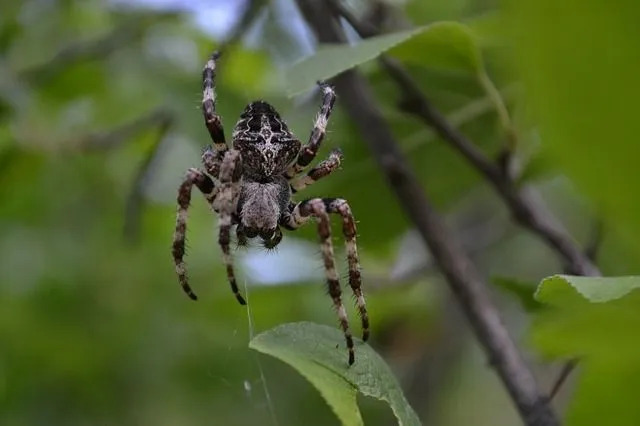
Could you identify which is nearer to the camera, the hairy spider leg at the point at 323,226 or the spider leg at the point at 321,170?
the hairy spider leg at the point at 323,226

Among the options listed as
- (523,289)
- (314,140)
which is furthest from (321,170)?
(523,289)

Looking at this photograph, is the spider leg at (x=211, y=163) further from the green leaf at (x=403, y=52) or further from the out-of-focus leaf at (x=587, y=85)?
the out-of-focus leaf at (x=587, y=85)

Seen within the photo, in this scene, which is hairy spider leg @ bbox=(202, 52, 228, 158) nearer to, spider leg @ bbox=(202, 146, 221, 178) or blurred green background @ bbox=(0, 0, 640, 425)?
spider leg @ bbox=(202, 146, 221, 178)

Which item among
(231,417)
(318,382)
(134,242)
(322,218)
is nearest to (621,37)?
(318,382)

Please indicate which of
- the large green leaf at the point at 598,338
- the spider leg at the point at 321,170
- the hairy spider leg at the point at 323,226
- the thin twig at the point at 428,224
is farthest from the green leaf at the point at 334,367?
the spider leg at the point at 321,170

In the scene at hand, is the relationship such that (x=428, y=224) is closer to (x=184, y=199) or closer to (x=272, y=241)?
(x=272, y=241)

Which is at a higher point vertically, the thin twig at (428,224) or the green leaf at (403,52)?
the green leaf at (403,52)

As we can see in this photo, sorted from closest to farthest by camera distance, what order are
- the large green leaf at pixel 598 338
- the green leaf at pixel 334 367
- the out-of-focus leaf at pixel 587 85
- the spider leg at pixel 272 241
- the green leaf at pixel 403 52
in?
the out-of-focus leaf at pixel 587 85, the large green leaf at pixel 598 338, the green leaf at pixel 334 367, the green leaf at pixel 403 52, the spider leg at pixel 272 241

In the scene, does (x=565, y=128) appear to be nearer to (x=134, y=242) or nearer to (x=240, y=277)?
(x=240, y=277)
